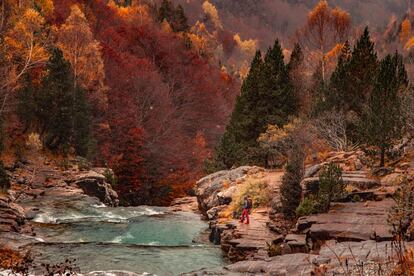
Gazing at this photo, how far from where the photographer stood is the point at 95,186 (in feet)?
106

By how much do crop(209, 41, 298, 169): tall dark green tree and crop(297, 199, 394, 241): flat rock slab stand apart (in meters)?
19.2

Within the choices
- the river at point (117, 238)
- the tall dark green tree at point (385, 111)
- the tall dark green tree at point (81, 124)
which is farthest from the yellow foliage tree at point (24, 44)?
the tall dark green tree at point (385, 111)

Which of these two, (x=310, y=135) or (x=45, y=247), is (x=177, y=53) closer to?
(x=310, y=135)

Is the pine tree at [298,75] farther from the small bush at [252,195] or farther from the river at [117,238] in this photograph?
the river at [117,238]

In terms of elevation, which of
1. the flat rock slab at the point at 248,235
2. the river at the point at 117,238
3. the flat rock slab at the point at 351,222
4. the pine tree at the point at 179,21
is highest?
the pine tree at the point at 179,21

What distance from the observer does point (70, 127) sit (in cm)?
3725

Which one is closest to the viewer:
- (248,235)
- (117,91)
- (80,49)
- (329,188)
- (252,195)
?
(329,188)

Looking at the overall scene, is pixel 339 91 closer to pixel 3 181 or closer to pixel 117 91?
pixel 3 181

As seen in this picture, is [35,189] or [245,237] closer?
[245,237]

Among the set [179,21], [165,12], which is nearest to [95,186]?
[179,21]

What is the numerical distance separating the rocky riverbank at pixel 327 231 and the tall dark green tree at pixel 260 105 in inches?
462

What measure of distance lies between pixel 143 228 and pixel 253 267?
1243 cm

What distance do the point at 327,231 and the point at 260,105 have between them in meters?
24.0

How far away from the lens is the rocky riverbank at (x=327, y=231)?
36.8 ft
